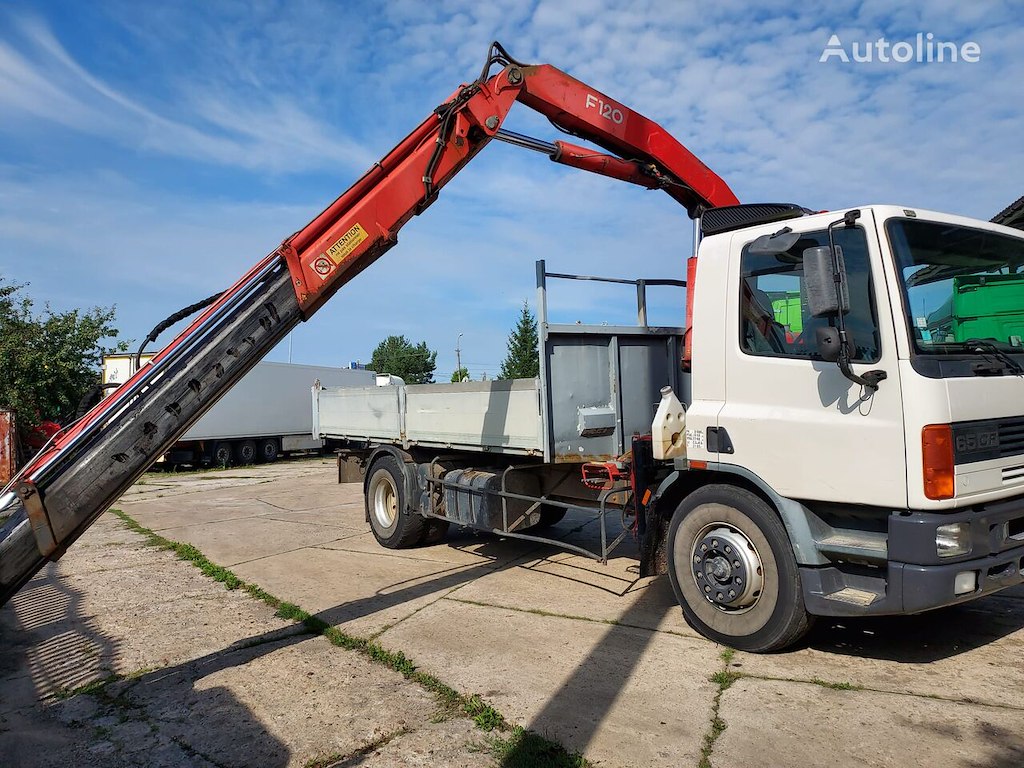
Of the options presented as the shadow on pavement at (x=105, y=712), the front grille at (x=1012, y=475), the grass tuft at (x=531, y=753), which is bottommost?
the shadow on pavement at (x=105, y=712)

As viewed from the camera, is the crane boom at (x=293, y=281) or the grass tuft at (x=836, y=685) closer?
the grass tuft at (x=836, y=685)

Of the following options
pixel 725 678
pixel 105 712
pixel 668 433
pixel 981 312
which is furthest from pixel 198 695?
pixel 981 312

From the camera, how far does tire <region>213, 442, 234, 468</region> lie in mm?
22328

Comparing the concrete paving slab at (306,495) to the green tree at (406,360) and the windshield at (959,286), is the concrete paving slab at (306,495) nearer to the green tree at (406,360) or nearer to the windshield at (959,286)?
the windshield at (959,286)

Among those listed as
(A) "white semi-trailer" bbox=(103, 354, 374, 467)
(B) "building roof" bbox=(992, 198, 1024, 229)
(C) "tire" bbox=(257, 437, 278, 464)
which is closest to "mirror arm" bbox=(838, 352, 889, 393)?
(B) "building roof" bbox=(992, 198, 1024, 229)

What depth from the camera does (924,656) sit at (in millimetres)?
4324

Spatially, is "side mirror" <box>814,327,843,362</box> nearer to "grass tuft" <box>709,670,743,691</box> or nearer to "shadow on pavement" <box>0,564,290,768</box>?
"grass tuft" <box>709,670,743,691</box>

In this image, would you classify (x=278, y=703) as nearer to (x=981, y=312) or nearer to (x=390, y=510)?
(x=390, y=510)

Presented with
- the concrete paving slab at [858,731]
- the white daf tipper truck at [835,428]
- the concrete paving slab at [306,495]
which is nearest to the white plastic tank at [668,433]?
the white daf tipper truck at [835,428]

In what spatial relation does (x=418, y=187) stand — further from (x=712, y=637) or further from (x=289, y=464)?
(x=289, y=464)

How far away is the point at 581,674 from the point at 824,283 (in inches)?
106

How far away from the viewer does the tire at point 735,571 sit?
411 cm

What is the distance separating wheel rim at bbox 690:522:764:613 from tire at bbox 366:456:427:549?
4006mm

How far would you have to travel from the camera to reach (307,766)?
3344 mm
